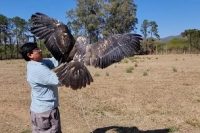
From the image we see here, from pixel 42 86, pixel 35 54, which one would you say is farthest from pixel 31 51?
pixel 42 86

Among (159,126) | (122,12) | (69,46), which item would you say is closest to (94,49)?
(69,46)

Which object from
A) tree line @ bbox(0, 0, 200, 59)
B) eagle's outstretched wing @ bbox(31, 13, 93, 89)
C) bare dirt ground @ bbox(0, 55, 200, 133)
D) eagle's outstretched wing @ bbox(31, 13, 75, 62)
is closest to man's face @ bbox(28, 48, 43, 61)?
eagle's outstretched wing @ bbox(31, 13, 93, 89)

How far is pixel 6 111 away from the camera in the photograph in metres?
10.8

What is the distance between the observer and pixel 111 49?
6738 mm

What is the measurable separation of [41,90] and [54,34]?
1231 mm

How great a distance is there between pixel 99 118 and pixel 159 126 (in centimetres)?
143

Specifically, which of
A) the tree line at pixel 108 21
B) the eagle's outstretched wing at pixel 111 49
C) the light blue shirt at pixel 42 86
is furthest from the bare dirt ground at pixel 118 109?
the tree line at pixel 108 21

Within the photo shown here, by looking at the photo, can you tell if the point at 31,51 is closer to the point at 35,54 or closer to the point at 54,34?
the point at 35,54

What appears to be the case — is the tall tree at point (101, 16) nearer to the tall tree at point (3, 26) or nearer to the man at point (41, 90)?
the tall tree at point (3, 26)

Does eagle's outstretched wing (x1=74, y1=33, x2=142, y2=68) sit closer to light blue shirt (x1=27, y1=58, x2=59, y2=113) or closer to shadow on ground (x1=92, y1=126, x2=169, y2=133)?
light blue shirt (x1=27, y1=58, x2=59, y2=113)

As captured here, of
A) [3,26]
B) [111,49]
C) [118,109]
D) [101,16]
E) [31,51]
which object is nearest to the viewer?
[31,51]

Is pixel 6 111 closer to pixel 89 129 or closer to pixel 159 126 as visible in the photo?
pixel 89 129

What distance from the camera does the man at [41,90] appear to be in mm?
5703

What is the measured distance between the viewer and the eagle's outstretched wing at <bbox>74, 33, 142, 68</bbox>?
6.61m
